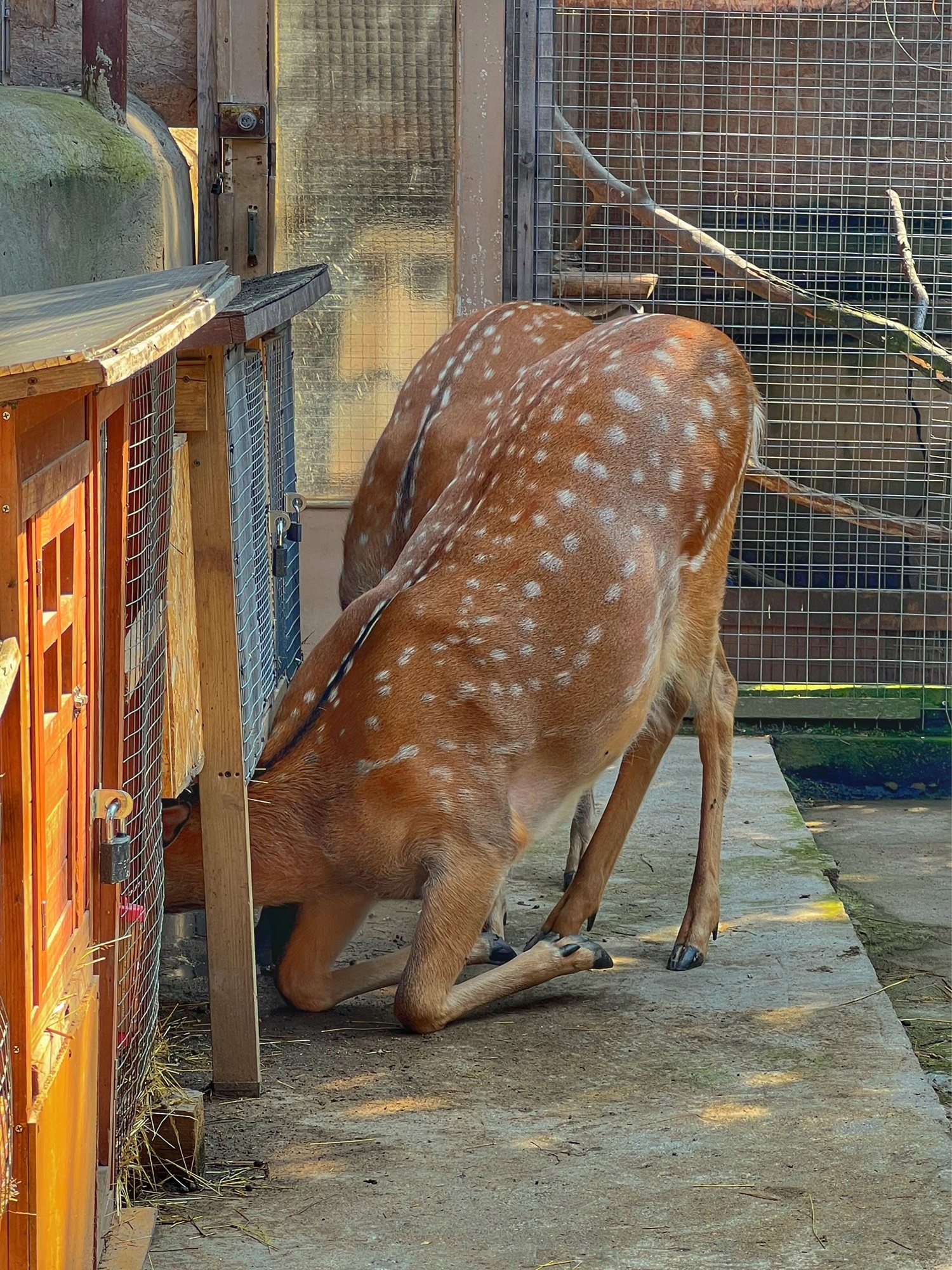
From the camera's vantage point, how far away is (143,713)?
2768mm

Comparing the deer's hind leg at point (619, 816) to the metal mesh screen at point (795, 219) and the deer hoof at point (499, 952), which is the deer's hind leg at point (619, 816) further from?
the metal mesh screen at point (795, 219)

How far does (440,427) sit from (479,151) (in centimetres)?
178

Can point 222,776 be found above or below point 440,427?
below

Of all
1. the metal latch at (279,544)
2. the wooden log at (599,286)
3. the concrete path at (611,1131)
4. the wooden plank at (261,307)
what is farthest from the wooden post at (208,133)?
the concrete path at (611,1131)

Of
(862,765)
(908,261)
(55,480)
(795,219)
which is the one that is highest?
(795,219)

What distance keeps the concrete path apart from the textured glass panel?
2623 millimetres

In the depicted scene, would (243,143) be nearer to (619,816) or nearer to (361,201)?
(361,201)

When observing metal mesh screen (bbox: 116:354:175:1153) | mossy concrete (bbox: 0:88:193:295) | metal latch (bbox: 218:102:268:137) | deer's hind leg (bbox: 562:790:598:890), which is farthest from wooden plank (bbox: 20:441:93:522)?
metal latch (bbox: 218:102:268:137)

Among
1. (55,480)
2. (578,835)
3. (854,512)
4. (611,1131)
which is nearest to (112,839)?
(55,480)

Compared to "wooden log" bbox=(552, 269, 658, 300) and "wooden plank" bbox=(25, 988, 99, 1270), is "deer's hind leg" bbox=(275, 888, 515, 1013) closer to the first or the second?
"wooden plank" bbox=(25, 988, 99, 1270)

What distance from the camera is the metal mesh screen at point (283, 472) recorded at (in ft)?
14.7

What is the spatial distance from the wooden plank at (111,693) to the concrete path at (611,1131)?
420 millimetres

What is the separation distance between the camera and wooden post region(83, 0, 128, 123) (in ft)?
15.6

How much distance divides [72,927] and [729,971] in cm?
223
